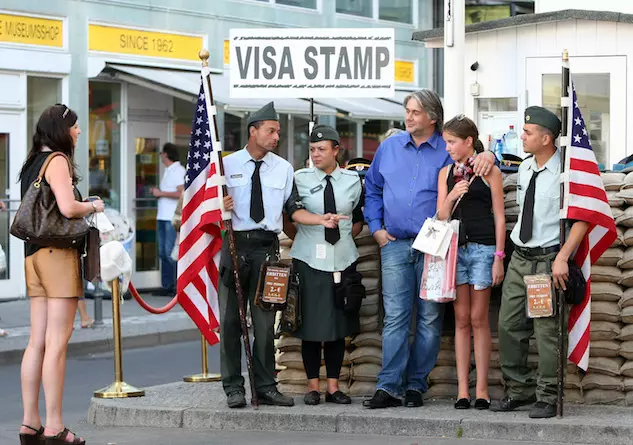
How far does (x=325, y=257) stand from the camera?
940 centimetres

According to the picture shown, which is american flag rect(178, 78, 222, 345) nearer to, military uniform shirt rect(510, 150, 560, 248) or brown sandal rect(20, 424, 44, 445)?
brown sandal rect(20, 424, 44, 445)

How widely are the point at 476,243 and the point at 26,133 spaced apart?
11216 millimetres

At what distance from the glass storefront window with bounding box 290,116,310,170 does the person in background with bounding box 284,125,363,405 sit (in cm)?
1469

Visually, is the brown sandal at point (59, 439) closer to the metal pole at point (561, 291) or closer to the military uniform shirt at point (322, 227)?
the military uniform shirt at point (322, 227)

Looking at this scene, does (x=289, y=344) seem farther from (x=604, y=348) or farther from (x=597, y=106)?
(x=597, y=106)

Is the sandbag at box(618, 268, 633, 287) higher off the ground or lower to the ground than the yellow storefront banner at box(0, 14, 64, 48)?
lower

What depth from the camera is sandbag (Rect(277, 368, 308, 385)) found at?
987 centimetres

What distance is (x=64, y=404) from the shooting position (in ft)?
36.0

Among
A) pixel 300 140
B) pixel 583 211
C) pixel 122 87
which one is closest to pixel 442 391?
pixel 583 211

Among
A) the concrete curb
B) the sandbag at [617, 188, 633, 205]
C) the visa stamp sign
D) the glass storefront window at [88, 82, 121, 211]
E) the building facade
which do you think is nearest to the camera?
the sandbag at [617, 188, 633, 205]

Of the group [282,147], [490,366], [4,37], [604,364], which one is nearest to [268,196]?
[490,366]

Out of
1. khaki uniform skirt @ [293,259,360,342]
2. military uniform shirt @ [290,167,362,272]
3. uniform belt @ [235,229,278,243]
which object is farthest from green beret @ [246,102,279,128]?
khaki uniform skirt @ [293,259,360,342]

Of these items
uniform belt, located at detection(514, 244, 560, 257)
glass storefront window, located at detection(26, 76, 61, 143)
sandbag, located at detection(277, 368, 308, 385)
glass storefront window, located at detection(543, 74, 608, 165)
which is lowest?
sandbag, located at detection(277, 368, 308, 385)

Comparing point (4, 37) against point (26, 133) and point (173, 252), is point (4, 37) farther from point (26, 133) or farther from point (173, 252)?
point (173, 252)
